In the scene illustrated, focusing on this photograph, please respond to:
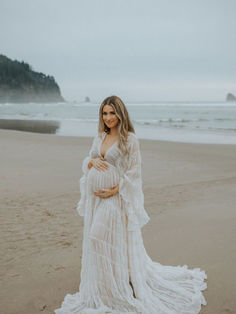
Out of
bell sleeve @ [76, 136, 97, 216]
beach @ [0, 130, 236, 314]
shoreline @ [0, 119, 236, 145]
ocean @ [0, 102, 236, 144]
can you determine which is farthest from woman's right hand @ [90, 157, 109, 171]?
ocean @ [0, 102, 236, 144]

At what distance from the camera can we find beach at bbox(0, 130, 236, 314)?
365cm

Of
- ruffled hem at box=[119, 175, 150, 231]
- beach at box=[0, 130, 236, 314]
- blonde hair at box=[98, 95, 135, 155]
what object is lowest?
beach at box=[0, 130, 236, 314]

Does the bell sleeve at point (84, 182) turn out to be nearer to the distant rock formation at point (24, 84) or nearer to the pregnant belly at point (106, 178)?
the pregnant belly at point (106, 178)

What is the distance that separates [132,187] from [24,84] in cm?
12313

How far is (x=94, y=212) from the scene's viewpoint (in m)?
3.16

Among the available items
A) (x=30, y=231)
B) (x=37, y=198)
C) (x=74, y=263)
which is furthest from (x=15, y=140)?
(x=74, y=263)

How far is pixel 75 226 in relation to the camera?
5.38 metres

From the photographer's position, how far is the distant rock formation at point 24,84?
361 ft

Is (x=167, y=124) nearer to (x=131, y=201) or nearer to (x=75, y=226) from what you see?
(x=75, y=226)

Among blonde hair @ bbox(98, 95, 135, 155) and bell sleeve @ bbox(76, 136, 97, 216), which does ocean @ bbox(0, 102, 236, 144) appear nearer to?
bell sleeve @ bbox(76, 136, 97, 216)

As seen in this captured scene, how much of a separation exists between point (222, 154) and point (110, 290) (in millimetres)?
9936

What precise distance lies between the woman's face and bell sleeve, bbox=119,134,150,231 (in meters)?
0.22

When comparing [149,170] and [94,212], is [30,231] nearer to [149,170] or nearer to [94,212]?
[94,212]

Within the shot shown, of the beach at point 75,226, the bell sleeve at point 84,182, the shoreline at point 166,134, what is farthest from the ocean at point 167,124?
the bell sleeve at point 84,182
